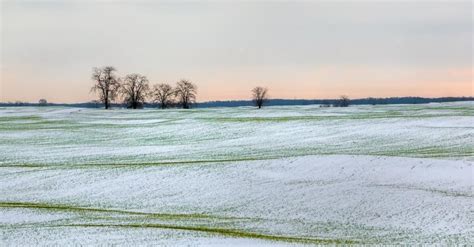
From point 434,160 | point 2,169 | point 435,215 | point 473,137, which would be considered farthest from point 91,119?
point 435,215

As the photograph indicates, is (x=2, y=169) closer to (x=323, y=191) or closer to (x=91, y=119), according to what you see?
(x=323, y=191)

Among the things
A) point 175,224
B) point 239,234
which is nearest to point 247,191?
point 175,224

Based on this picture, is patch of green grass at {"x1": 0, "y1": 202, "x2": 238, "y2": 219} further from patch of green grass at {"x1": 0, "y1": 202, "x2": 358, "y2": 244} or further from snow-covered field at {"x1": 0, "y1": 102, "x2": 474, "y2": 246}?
snow-covered field at {"x1": 0, "y1": 102, "x2": 474, "y2": 246}

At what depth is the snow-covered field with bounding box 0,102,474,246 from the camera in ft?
101

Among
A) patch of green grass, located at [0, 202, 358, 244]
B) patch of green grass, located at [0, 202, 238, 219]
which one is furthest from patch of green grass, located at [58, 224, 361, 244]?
patch of green grass, located at [0, 202, 238, 219]

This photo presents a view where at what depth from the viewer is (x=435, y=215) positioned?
1305 inches

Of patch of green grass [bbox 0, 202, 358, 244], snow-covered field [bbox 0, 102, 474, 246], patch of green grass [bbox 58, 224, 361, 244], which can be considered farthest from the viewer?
snow-covered field [bbox 0, 102, 474, 246]

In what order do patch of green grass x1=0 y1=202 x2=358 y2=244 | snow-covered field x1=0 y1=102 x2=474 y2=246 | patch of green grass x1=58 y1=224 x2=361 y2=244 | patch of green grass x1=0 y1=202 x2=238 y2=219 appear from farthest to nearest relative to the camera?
patch of green grass x1=0 y1=202 x2=238 y2=219 → snow-covered field x1=0 y1=102 x2=474 y2=246 → patch of green grass x1=0 y1=202 x2=358 y2=244 → patch of green grass x1=58 y1=224 x2=361 y2=244

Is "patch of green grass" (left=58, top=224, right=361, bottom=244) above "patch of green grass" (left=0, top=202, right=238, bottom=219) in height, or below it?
above

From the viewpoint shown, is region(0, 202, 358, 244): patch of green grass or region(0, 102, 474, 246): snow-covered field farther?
region(0, 102, 474, 246): snow-covered field

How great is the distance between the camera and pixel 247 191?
39.9 m

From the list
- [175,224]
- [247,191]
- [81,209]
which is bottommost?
[81,209]

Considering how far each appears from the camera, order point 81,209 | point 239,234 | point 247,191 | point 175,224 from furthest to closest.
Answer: point 247,191 < point 81,209 < point 175,224 < point 239,234

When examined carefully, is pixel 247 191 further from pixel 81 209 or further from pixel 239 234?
pixel 81 209
